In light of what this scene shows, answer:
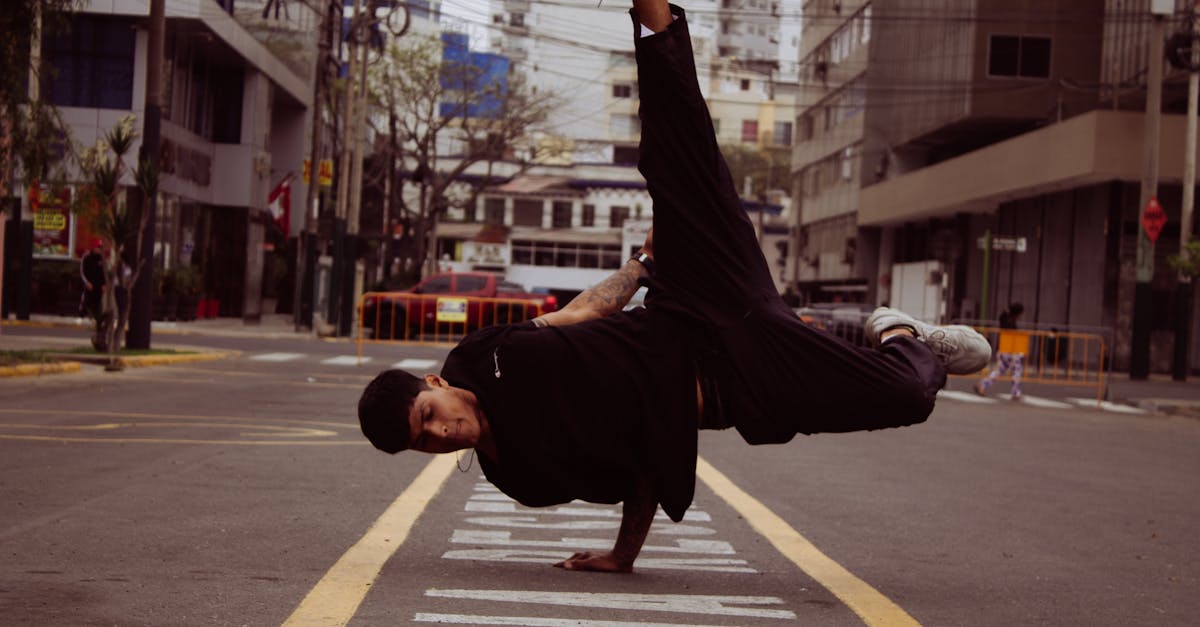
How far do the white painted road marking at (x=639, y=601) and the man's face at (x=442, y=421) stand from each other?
60 cm

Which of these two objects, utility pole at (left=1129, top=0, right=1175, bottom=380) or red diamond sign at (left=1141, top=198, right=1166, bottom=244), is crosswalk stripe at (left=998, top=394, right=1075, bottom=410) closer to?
red diamond sign at (left=1141, top=198, right=1166, bottom=244)

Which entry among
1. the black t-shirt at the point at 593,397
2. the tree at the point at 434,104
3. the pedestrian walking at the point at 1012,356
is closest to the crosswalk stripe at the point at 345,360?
the pedestrian walking at the point at 1012,356

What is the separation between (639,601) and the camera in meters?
5.52

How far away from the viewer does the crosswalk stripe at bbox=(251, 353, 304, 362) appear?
1021 inches

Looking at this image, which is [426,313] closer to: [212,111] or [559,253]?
[212,111]

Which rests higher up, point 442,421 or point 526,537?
point 442,421

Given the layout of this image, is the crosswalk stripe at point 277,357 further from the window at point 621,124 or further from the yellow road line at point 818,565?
the window at point 621,124

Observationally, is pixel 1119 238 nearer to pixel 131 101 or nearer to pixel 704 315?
pixel 131 101

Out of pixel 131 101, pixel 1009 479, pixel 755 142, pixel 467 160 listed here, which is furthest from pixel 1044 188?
pixel 755 142

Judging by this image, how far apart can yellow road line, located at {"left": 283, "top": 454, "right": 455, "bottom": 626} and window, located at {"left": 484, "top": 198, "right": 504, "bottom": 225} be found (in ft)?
263

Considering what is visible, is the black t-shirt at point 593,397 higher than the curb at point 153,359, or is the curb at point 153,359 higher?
the black t-shirt at point 593,397

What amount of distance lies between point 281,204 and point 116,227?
23.9 metres

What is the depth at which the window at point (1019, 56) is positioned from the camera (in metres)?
44.4

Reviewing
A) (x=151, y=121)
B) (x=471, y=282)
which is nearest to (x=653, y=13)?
(x=151, y=121)
